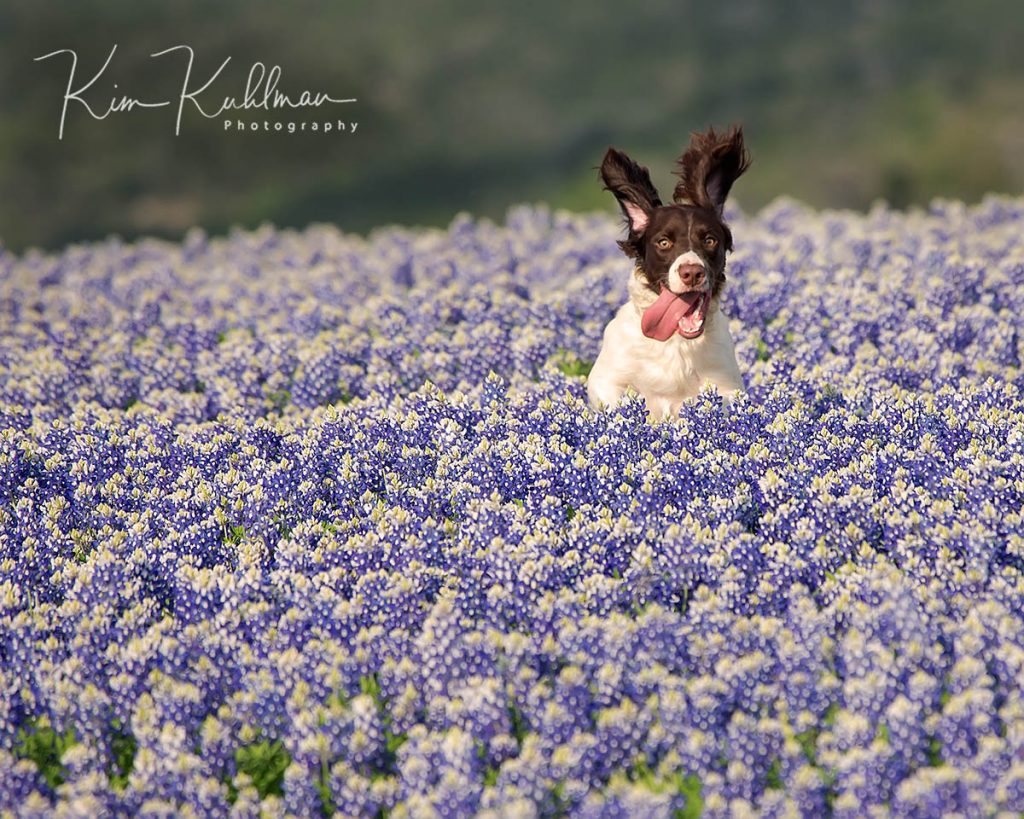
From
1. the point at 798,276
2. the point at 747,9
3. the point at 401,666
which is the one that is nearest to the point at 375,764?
the point at 401,666

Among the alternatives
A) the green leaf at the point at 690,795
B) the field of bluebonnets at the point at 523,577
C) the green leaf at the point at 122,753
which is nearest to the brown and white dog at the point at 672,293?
the field of bluebonnets at the point at 523,577

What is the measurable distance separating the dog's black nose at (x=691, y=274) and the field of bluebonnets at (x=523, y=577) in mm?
497

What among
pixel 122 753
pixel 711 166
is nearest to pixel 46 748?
pixel 122 753

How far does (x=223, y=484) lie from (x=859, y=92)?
14.7m

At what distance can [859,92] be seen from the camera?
17672 millimetres

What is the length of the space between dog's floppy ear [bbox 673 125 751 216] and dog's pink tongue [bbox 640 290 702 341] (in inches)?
17.3

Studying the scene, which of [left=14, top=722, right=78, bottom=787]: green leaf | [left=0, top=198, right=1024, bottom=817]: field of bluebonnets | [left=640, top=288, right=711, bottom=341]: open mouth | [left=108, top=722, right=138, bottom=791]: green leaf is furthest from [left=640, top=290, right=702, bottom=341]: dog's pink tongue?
[left=14, top=722, right=78, bottom=787]: green leaf

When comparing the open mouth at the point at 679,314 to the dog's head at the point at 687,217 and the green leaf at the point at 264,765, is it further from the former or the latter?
the green leaf at the point at 264,765

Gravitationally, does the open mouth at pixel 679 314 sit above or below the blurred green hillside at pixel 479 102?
below

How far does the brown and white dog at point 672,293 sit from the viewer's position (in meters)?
5.35

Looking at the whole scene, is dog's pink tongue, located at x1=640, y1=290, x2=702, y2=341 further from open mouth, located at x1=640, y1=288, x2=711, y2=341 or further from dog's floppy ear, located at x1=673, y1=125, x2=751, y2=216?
dog's floppy ear, located at x1=673, y1=125, x2=751, y2=216

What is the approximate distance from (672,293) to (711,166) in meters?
0.60

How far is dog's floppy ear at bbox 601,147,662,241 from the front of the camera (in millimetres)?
5508

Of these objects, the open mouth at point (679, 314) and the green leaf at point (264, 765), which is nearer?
the green leaf at point (264, 765)
